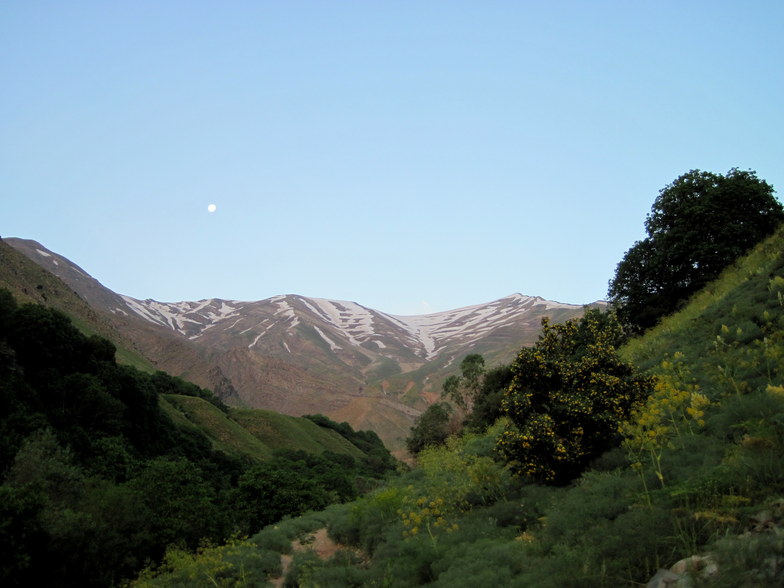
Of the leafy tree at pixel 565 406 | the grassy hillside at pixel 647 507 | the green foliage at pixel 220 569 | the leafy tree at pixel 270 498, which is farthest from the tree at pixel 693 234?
the leafy tree at pixel 270 498

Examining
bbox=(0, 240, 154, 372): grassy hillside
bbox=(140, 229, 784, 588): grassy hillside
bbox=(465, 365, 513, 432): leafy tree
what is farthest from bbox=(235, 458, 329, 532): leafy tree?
bbox=(0, 240, 154, 372): grassy hillside

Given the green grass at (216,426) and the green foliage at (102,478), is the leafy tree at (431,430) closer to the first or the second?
the green foliage at (102,478)

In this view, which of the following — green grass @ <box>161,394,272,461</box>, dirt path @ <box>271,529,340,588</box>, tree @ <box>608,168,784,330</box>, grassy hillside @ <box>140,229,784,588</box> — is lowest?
green grass @ <box>161,394,272,461</box>

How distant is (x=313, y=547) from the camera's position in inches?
754

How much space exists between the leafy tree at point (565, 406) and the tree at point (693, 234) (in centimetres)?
1381

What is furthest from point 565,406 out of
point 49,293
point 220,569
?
point 49,293

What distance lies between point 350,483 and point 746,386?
44.9 metres

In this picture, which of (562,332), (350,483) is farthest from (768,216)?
(350,483)

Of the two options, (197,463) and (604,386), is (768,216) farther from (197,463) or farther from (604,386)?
(197,463)

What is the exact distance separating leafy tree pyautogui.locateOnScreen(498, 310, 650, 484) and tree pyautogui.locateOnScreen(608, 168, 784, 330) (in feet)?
45.3

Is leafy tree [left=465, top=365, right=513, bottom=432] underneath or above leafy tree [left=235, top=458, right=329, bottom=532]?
above

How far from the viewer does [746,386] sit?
1030 cm

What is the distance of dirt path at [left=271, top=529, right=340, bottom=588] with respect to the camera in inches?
674

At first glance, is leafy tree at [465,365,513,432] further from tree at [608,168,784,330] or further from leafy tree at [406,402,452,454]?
tree at [608,168,784,330]
